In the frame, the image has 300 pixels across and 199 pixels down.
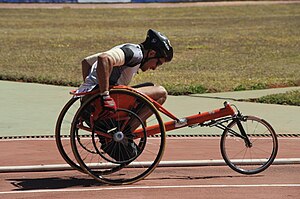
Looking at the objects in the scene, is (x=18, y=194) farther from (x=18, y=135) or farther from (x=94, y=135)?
(x=18, y=135)

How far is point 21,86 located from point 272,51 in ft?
32.7

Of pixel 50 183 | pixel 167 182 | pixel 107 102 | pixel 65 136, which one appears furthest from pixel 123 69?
pixel 65 136

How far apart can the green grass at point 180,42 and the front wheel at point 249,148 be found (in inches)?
176

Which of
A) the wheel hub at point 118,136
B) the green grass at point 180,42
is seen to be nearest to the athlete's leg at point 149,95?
the wheel hub at point 118,136

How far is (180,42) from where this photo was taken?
27.5 metres

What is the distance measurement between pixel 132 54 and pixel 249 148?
5.80 feet

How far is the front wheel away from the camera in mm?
8516

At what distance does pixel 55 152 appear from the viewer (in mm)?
9602

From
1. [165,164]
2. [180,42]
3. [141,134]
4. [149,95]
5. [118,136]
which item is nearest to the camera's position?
[118,136]

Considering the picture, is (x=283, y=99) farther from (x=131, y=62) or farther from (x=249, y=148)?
(x=131, y=62)

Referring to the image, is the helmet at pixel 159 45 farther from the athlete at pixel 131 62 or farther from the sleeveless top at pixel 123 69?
the sleeveless top at pixel 123 69

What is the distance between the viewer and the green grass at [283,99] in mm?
13328

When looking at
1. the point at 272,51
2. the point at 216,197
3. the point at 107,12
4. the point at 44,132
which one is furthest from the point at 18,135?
the point at 107,12

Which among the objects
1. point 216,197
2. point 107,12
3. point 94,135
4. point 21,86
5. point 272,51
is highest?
point 107,12
